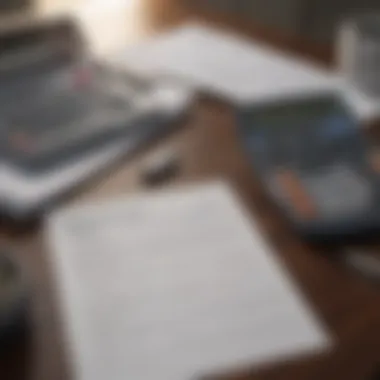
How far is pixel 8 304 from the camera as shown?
708 millimetres

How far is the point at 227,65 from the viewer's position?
128cm

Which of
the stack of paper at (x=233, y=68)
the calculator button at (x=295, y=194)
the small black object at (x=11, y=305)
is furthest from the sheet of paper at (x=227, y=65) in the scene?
the small black object at (x=11, y=305)

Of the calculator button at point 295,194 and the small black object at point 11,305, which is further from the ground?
the calculator button at point 295,194

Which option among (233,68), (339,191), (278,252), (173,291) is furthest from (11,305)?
(233,68)

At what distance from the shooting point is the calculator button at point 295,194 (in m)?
0.88

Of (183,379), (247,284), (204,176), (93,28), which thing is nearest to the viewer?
(183,379)

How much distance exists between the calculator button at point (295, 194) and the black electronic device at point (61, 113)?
19 centimetres

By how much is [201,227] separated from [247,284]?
0.35 feet

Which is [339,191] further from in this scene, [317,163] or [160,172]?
[160,172]

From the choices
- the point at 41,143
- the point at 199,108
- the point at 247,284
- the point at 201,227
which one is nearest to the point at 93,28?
the point at 199,108

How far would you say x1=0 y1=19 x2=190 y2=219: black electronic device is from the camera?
0.95m

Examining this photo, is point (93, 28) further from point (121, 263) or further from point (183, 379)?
point (183, 379)

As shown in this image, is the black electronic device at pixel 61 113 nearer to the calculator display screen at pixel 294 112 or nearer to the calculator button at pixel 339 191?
the calculator display screen at pixel 294 112

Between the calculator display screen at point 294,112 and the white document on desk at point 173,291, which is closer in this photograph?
the white document on desk at point 173,291
